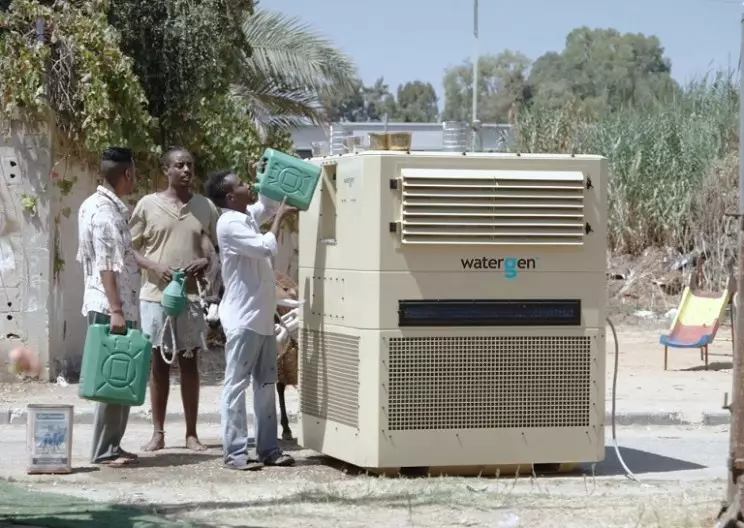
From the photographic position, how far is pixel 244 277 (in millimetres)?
8539

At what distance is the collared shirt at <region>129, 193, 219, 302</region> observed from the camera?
29.9ft

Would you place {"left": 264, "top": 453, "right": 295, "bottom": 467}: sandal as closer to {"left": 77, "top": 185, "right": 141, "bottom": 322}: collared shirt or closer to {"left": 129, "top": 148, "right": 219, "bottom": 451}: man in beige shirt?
{"left": 129, "top": 148, "right": 219, "bottom": 451}: man in beige shirt

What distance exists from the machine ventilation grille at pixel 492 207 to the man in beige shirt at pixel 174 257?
1.82 m

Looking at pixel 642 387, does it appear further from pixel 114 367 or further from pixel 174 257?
pixel 114 367

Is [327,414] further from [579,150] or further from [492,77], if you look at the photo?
[492,77]

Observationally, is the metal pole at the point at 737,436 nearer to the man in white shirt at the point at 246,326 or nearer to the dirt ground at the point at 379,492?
the dirt ground at the point at 379,492

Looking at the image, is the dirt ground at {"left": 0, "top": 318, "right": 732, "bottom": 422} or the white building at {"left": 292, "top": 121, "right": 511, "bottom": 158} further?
the white building at {"left": 292, "top": 121, "right": 511, "bottom": 158}

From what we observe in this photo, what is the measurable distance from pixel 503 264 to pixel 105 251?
8.24ft

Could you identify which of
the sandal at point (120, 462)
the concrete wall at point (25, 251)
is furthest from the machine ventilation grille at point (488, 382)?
the concrete wall at point (25, 251)

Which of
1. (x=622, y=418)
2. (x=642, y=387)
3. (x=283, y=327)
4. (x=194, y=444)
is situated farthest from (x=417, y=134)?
(x=194, y=444)

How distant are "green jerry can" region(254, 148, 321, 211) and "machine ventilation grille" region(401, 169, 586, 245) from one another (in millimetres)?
780

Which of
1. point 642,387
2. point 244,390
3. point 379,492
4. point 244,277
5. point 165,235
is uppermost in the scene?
point 165,235

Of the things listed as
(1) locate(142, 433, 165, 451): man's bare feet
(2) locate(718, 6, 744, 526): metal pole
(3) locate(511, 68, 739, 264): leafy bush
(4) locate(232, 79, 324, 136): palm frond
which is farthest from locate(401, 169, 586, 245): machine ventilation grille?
(4) locate(232, 79, 324, 136): palm frond

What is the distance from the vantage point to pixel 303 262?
9.13 metres
